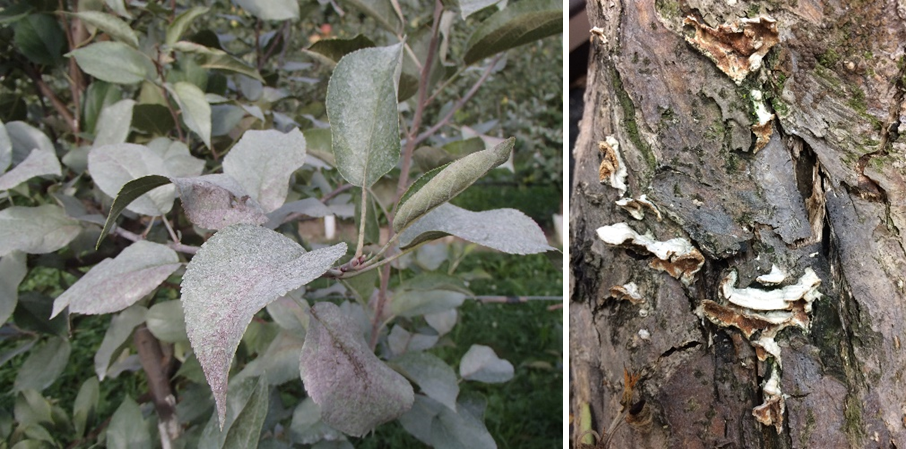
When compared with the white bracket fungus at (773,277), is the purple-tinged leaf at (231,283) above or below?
above

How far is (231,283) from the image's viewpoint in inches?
15.6

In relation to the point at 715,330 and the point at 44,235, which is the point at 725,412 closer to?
the point at 715,330

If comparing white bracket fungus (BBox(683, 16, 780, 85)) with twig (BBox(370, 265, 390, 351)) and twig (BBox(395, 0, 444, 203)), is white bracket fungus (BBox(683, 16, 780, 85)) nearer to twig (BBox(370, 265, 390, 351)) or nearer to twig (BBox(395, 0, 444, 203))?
twig (BBox(395, 0, 444, 203))

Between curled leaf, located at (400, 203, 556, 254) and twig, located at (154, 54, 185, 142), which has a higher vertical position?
curled leaf, located at (400, 203, 556, 254)

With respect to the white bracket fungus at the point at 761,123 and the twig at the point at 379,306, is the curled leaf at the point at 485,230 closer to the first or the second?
the white bracket fungus at the point at 761,123

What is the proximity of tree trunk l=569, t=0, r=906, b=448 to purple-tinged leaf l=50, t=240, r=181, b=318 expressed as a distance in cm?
42

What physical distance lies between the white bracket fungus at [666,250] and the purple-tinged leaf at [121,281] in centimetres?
41

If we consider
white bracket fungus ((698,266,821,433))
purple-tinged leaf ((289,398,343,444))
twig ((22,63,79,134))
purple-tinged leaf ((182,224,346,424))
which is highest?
purple-tinged leaf ((182,224,346,424))

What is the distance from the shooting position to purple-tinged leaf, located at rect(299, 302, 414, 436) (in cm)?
60

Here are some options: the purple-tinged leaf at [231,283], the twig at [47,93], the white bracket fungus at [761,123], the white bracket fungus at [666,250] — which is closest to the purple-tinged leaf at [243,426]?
the purple-tinged leaf at [231,283]

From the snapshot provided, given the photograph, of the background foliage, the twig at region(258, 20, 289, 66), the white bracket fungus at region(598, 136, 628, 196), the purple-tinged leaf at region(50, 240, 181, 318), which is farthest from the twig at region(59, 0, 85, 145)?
the white bracket fungus at region(598, 136, 628, 196)

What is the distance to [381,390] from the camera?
0.62 metres

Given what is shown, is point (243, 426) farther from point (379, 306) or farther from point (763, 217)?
point (763, 217)

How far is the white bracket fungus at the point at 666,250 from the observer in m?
0.53
